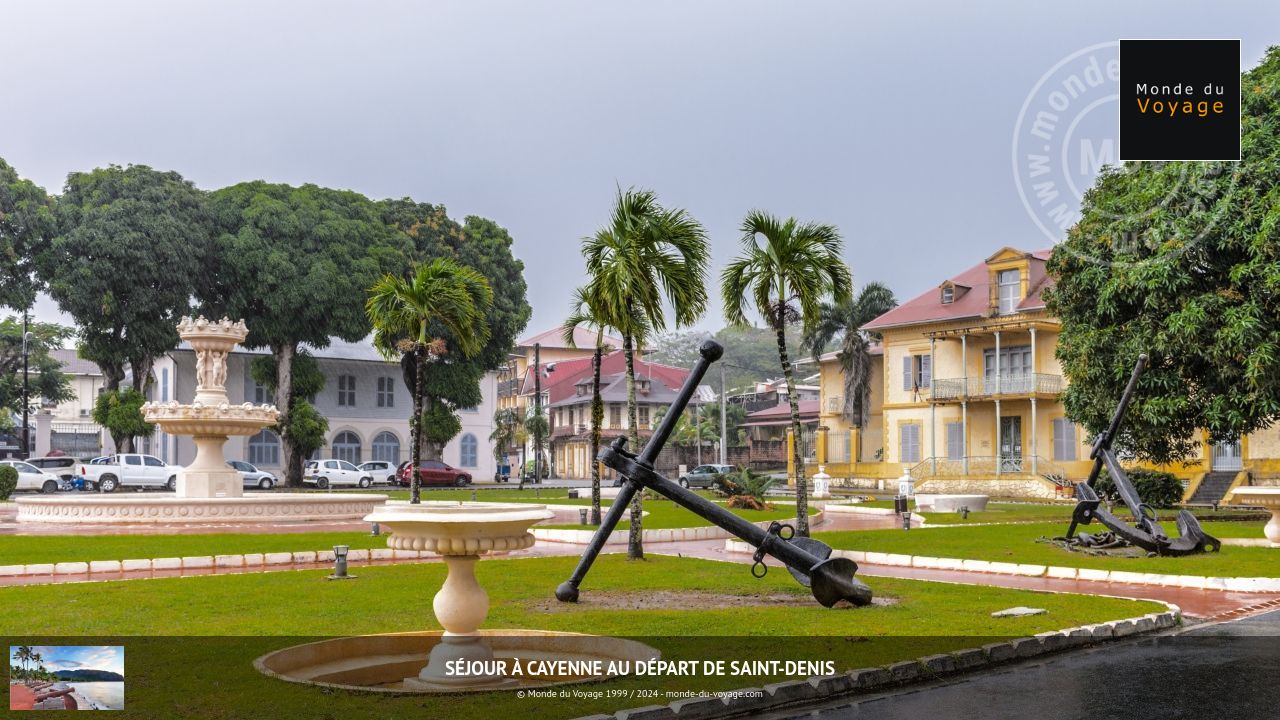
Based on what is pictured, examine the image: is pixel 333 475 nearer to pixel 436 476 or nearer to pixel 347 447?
pixel 436 476

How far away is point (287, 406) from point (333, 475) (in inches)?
149

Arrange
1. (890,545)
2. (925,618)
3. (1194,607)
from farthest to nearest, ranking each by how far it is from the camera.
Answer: (890,545)
(1194,607)
(925,618)

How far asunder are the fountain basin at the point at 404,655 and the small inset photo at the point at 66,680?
1.19 meters

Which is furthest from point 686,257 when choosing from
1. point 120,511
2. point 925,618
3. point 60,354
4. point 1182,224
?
point 60,354

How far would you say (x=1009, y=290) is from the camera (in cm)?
5075

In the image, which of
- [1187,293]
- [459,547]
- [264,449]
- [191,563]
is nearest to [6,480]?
[264,449]

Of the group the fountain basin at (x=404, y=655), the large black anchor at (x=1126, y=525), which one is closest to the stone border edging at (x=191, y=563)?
the fountain basin at (x=404, y=655)

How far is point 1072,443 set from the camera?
4856 cm

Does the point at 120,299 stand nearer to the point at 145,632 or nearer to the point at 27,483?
the point at 27,483

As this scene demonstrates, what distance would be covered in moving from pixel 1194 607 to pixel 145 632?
1119 centimetres

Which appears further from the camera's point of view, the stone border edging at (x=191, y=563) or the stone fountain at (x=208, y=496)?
the stone fountain at (x=208, y=496)

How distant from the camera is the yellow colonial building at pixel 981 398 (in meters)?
48.1

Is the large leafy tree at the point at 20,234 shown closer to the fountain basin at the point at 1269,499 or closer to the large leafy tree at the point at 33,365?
the large leafy tree at the point at 33,365

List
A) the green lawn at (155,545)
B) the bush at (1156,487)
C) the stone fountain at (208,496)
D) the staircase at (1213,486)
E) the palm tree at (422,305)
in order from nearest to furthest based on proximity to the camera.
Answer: the green lawn at (155,545), the stone fountain at (208,496), the palm tree at (422,305), the bush at (1156,487), the staircase at (1213,486)
